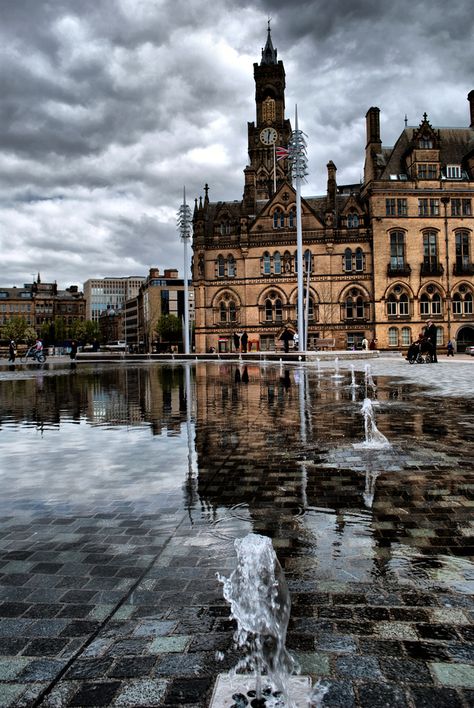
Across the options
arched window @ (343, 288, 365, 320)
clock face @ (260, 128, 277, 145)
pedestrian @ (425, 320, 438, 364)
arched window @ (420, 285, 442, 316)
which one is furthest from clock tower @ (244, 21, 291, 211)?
pedestrian @ (425, 320, 438, 364)

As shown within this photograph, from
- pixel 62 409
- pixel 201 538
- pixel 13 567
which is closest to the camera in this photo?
pixel 13 567

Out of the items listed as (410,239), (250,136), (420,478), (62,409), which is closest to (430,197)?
(410,239)

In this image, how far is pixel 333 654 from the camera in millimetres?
2801

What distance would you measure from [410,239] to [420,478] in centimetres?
5411

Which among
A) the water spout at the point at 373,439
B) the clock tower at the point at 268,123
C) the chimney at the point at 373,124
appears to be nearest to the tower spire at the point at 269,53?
the clock tower at the point at 268,123

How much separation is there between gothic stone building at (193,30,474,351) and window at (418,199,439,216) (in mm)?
105

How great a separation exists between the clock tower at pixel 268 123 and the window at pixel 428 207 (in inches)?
899

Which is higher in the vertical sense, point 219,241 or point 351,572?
point 219,241

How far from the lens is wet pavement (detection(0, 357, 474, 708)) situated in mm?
2666

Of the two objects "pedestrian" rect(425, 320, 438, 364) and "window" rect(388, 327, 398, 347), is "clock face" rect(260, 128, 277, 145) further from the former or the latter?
"pedestrian" rect(425, 320, 438, 364)

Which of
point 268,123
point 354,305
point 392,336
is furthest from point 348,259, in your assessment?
point 268,123

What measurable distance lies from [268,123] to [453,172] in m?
29.8

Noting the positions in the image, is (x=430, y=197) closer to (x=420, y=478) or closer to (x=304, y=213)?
(x=304, y=213)

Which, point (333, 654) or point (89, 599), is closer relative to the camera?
point (333, 654)
